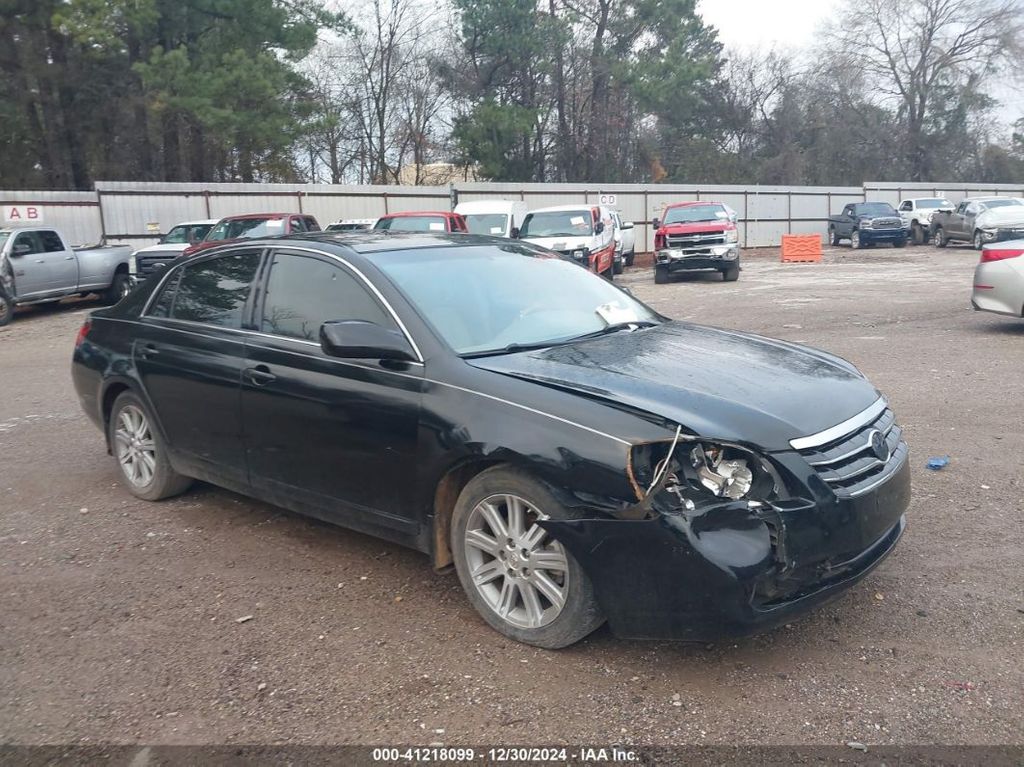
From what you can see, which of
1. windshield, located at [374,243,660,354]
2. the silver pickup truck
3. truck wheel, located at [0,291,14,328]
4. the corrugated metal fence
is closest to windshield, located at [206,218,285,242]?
the silver pickup truck

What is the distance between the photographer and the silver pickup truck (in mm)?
16750

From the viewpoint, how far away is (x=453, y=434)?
12.5 feet

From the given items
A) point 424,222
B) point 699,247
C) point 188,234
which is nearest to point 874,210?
point 699,247

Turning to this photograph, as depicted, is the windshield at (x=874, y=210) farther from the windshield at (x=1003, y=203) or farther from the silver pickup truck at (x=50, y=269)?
the silver pickup truck at (x=50, y=269)

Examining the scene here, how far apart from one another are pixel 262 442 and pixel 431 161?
38965 millimetres

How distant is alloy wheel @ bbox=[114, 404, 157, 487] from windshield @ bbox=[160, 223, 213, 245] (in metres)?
15.3

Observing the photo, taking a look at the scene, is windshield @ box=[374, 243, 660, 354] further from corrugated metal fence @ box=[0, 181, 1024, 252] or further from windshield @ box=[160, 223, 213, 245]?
corrugated metal fence @ box=[0, 181, 1024, 252]

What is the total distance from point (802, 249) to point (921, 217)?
29.9 feet

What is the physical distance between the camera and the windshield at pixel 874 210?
1330 inches

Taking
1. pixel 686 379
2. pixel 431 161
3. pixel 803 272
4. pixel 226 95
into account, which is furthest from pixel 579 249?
pixel 431 161

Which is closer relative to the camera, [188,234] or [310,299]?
[310,299]

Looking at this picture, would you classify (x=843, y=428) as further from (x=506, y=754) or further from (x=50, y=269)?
(x=50, y=269)

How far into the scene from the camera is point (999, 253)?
431 inches

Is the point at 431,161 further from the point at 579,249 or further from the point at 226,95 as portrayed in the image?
the point at 579,249
